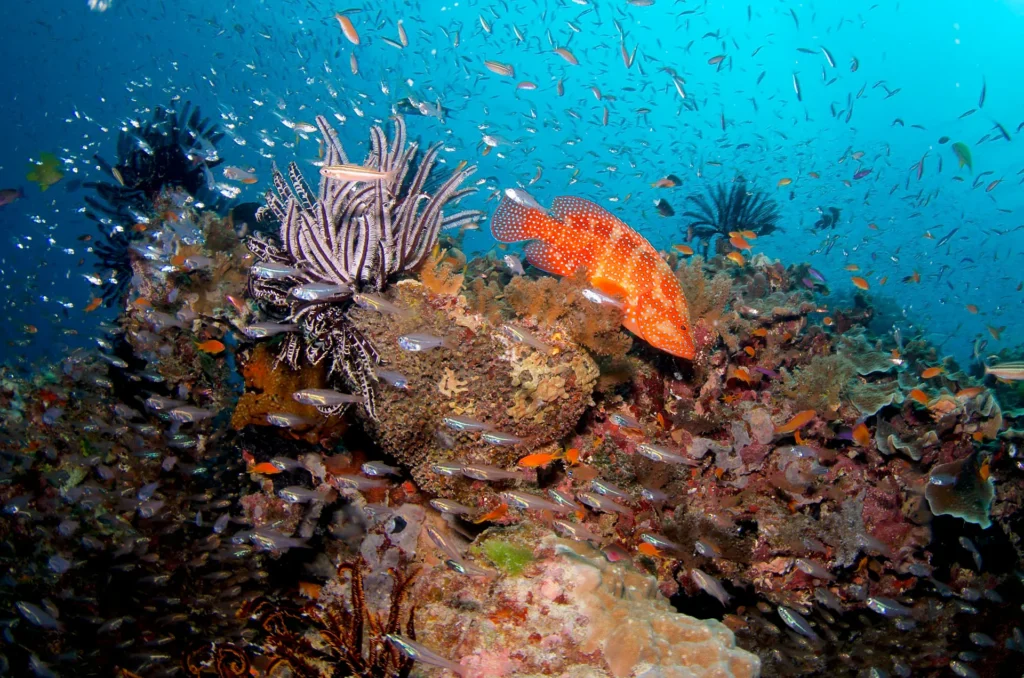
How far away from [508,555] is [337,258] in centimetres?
277

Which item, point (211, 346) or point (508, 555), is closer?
point (508, 555)

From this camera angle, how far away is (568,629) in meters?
3.02

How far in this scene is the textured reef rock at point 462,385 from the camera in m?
3.78

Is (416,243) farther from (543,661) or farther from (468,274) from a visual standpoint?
Answer: (543,661)

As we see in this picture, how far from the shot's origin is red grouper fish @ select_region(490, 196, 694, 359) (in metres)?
4.28

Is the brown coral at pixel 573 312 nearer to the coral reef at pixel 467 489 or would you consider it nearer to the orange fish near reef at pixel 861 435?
the coral reef at pixel 467 489

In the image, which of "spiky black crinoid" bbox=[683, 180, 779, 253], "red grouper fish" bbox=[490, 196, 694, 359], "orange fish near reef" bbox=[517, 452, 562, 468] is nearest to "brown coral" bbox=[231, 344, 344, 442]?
"orange fish near reef" bbox=[517, 452, 562, 468]

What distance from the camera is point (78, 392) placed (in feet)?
18.6

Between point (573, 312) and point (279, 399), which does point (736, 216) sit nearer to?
point (573, 312)

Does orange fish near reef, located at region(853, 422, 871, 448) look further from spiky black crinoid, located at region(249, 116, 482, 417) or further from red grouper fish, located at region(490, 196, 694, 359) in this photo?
spiky black crinoid, located at region(249, 116, 482, 417)

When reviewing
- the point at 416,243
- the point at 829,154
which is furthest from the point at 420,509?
Answer: the point at 829,154

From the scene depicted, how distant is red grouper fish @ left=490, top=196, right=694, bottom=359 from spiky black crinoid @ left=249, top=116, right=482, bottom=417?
0.92 metres

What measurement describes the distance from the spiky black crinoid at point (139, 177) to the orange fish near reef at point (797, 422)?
1056 cm

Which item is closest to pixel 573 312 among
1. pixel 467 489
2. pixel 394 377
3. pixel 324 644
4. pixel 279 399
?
pixel 394 377
